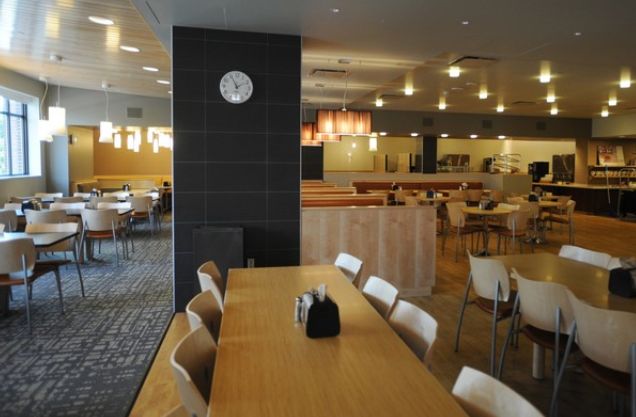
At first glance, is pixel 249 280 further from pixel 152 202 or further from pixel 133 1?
pixel 152 202

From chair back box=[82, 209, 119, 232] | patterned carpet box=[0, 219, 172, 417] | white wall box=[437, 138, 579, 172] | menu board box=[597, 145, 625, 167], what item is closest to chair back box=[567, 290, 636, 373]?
patterned carpet box=[0, 219, 172, 417]

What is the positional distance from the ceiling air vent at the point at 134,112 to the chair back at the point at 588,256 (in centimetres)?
976

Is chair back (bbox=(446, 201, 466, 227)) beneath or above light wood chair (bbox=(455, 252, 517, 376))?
above

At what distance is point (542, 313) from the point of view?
263 cm

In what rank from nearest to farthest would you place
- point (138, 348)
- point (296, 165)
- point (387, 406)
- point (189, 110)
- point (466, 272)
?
point (387, 406), point (138, 348), point (189, 110), point (296, 165), point (466, 272)

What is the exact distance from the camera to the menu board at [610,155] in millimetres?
14586

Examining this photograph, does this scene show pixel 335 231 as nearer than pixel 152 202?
Yes

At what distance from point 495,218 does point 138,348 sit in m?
7.42

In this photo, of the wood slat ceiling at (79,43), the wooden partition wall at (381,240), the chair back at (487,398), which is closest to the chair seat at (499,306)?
the wooden partition wall at (381,240)

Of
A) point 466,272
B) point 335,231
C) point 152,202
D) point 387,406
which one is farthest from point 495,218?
point 387,406

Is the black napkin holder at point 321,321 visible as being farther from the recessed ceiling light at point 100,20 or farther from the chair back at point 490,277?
the recessed ceiling light at point 100,20

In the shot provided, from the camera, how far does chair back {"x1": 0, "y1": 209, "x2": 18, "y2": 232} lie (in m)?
5.67

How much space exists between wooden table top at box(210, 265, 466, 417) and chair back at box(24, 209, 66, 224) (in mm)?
4653

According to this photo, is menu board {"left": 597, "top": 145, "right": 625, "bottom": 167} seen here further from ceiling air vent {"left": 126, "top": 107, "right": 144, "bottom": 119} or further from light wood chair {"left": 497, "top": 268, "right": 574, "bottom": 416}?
light wood chair {"left": 497, "top": 268, "right": 574, "bottom": 416}
